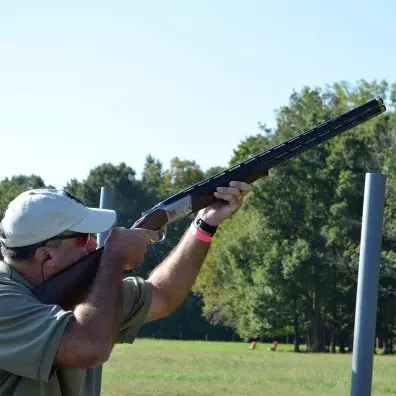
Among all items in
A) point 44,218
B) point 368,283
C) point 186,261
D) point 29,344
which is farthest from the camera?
point 368,283

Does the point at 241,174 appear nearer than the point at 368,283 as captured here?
Yes

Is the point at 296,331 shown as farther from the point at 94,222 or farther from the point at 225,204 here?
the point at 94,222

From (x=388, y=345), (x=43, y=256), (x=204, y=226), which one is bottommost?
(x=43, y=256)

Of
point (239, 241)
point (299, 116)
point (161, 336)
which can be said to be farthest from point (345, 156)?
point (161, 336)

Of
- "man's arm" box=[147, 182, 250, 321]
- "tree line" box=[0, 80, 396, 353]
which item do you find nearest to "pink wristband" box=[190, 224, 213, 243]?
"man's arm" box=[147, 182, 250, 321]

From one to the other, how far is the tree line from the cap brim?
50017 mm

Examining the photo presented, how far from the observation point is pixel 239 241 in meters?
66.9

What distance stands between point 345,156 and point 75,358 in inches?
2233

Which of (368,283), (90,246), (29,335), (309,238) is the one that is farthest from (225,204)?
(309,238)

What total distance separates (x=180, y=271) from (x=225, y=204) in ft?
1.43

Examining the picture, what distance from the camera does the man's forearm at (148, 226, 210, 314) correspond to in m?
5.45

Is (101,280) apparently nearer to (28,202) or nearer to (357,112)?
(28,202)

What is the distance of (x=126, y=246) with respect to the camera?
4.32m

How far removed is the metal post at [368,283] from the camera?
5742mm
